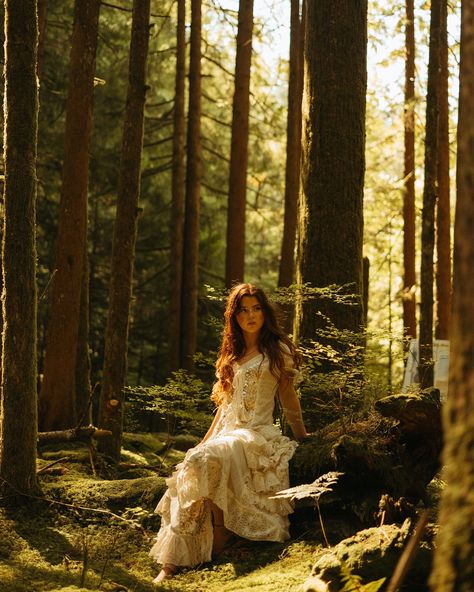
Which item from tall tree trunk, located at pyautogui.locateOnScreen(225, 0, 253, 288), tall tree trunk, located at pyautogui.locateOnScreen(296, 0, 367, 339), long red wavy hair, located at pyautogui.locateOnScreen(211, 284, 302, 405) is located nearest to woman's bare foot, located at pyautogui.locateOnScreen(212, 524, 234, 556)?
long red wavy hair, located at pyautogui.locateOnScreen(211, 284, 302, 405)

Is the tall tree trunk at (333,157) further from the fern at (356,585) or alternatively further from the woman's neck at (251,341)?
the fern at (356,585)

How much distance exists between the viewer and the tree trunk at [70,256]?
11.2m

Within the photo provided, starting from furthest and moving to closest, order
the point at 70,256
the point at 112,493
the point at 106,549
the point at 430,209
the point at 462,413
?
the point at 70,256, the point at 430,209, the point at 112,493, the point at 106,549, the point at 462,413

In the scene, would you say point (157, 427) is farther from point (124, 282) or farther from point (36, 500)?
point (36, 500)

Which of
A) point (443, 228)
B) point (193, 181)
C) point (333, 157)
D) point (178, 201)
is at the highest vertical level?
point (193, 181)

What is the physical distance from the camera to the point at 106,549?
19.4ft

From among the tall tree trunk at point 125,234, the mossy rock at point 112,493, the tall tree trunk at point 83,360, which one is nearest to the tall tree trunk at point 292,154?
the tall tree trunk at point 83,360

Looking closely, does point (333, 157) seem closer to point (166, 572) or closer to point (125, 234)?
point (125, 234)

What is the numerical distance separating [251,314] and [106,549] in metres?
2.19

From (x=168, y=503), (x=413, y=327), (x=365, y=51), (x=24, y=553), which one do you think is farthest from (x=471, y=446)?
(x=413, y=327)

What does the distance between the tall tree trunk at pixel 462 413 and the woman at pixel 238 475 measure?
3358 mm

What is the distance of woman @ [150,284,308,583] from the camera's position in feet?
18.0

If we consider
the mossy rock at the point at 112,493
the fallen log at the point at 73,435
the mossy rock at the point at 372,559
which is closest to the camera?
the mossy rock at the point at 372,559

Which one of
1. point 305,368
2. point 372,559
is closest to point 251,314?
point 305,368
